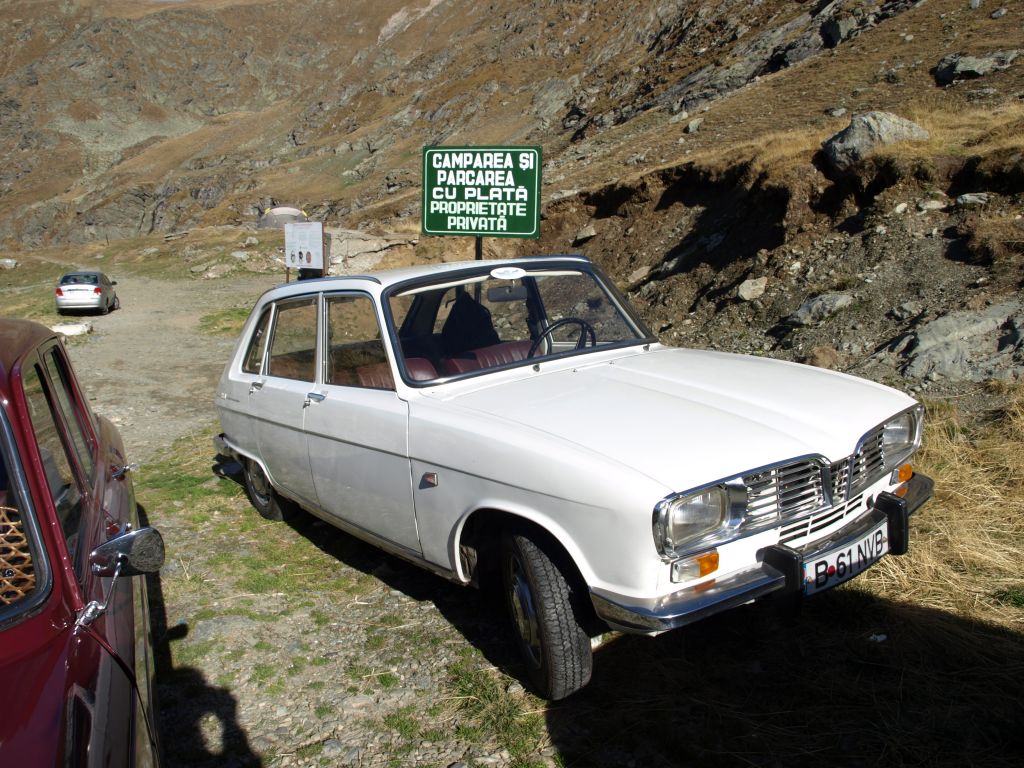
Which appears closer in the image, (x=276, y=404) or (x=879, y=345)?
(x=276, y=404)

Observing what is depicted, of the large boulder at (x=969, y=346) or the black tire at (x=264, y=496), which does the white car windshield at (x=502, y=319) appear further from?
the large boulder at (x=969, y=346)

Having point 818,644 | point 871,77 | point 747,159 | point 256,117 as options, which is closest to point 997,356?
point 818,644

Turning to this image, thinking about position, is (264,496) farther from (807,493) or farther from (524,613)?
(807,493)

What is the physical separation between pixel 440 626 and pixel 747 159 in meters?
12.3

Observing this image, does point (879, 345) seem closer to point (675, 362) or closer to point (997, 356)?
point (997, 356)

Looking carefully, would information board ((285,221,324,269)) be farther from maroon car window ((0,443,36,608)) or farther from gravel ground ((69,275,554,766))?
maroon car window ((0,443,36,608))

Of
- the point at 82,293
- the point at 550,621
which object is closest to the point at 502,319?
the point at 550,621

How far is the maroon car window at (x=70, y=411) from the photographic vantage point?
9.30ft

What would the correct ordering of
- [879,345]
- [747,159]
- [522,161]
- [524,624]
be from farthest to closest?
[747,159]
[522,161]
[879,345]
[524,624]

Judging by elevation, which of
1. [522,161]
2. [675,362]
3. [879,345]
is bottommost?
[879,345]

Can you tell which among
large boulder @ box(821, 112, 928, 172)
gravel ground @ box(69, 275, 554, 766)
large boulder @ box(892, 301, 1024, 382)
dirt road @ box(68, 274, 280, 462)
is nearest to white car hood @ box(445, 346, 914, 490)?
gravel ground @ box(69, 275, 554, 766)

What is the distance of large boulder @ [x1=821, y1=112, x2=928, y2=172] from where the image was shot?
394 inches

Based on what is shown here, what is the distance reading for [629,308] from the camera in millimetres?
4445

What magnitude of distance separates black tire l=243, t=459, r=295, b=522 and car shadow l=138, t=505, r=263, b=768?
1.33 meters
